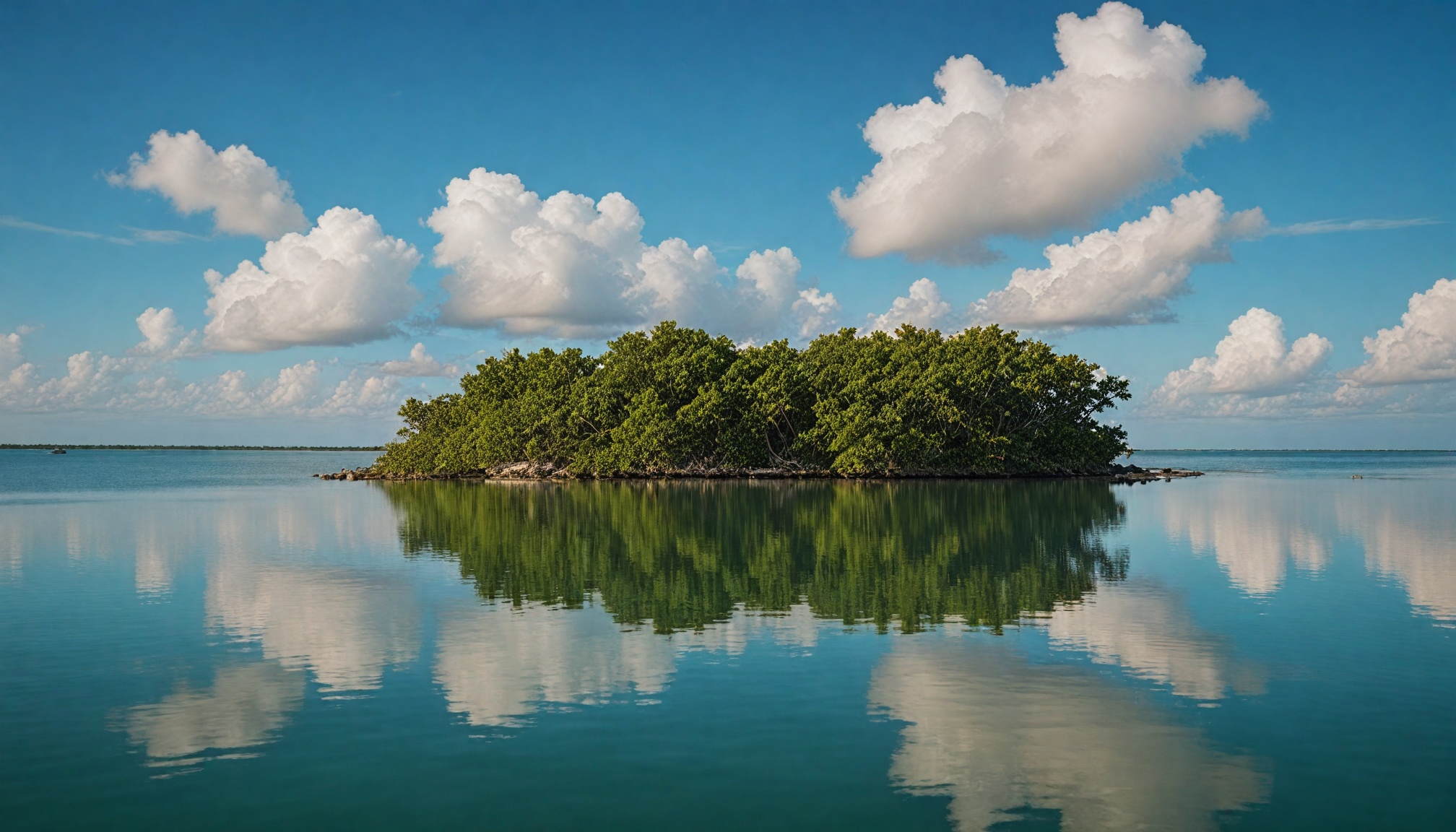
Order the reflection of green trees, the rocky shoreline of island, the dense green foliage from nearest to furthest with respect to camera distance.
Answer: the reflection of green trees
the dense green foliage
the rocky shoreline of island

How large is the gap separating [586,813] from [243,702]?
641cm

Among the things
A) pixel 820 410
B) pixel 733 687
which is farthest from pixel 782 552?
pixel 820 410

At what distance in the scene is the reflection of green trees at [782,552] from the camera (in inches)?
813

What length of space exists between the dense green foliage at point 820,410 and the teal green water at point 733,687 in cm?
4743

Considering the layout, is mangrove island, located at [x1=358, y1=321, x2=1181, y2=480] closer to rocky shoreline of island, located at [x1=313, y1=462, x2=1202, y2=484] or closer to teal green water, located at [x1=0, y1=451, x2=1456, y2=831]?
rocky shoreline of island, located at [x1=313, y1=462, x2=1202, y2=484]

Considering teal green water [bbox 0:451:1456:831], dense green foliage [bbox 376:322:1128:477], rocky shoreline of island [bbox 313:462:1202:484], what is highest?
dense green foliage [bbox 376:322:1128:477]

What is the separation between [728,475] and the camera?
87875 mm

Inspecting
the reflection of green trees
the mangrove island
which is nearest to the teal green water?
the reflection of green trees

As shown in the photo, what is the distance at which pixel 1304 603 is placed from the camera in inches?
813

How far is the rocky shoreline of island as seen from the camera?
8350 cm

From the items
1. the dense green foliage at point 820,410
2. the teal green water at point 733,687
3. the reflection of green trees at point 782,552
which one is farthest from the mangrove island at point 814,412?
the teal green water at point 733,687

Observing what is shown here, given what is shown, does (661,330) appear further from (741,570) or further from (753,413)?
(741,570)

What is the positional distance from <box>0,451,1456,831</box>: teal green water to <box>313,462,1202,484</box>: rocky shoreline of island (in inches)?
2038

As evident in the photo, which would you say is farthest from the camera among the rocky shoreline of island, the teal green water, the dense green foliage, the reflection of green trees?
the rocky shoreline of island
